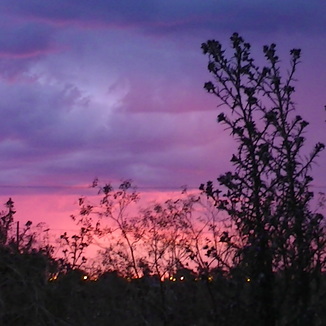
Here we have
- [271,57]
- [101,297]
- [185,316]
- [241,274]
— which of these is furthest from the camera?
[101,297]

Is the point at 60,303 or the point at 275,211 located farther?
the point at 60,303

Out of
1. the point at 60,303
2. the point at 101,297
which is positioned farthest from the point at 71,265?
the point at 60,303

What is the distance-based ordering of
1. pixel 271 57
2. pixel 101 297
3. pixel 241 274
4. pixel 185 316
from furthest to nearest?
pixel 101 297
pixel 185 316
pixel 271 57
pixel 241 274

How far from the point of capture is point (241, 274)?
416 inches

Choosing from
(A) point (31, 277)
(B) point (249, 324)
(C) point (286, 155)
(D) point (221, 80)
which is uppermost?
(D) point (221, 80)

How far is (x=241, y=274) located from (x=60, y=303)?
3.81m

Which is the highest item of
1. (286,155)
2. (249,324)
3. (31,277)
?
(286,155)

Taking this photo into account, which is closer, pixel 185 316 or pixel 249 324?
pixel 249 324

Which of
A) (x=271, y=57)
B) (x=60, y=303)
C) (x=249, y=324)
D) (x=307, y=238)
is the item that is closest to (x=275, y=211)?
(x=307, y=238)

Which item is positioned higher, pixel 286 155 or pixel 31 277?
pixel 286 155

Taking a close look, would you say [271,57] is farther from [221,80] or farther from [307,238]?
[307,238]

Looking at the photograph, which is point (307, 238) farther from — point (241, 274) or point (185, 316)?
point (185, 316)

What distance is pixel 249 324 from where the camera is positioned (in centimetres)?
1060

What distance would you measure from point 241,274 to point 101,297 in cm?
496
